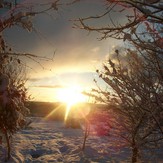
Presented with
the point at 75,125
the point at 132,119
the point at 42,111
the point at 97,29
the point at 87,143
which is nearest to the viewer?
the point at 97,29

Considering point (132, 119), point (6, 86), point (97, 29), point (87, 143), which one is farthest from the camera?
point (87, 143)

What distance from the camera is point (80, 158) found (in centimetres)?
2003

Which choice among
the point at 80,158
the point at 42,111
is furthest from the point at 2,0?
the point at 42,111

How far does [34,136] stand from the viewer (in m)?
28.1

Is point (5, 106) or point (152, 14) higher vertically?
point (152, 14)

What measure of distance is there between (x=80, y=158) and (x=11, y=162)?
4.44 m

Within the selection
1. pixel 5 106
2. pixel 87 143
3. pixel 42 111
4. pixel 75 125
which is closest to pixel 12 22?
pixel 5 106

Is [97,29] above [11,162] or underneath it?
above

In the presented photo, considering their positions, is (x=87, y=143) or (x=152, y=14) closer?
(x=152, y=14)

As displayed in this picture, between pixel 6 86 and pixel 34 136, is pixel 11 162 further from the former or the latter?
pixel 6 86

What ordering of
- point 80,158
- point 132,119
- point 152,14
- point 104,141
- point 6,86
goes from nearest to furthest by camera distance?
point 152,14 < point 6,86 < point 132,119 < point 80,158 < point 104,141

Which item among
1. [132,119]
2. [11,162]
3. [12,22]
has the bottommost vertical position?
[11,162]

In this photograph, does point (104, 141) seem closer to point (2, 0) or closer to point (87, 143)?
point (87, 143)

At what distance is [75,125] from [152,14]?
3487cm
